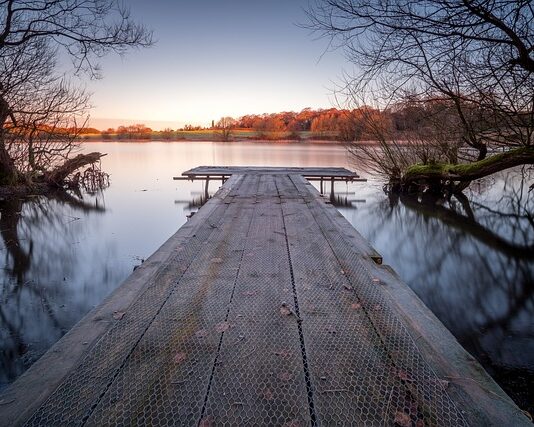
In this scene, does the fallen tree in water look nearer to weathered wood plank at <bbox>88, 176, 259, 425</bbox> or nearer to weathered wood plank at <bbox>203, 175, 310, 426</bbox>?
weathered wood plank at <bbox>203, 175, 310, 426</bbox>

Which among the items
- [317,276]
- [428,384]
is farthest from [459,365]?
[317,276]

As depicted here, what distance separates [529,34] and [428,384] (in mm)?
4669

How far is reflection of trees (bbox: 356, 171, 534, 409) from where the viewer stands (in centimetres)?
407

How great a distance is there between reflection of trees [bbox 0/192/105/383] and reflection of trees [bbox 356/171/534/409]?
5.06m

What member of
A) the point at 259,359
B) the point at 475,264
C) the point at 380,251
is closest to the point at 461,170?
the point at 475,264

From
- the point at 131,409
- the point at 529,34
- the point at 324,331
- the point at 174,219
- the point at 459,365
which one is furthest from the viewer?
the point at 174,219

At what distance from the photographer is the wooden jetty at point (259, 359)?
4.82 feet

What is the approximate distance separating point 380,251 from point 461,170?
18.5 ft

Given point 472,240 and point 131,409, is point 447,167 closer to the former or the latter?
point 472,240

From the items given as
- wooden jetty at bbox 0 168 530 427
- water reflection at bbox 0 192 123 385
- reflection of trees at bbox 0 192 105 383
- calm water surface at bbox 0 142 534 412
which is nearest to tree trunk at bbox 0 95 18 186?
reflection of trees at bbox 0 192 105 383

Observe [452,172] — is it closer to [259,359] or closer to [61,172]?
[259,359]

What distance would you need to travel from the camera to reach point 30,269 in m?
6.45

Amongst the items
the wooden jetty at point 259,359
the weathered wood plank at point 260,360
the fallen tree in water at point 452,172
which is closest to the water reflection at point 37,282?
the wooden jetty at point 259,359

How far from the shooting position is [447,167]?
13188mm
